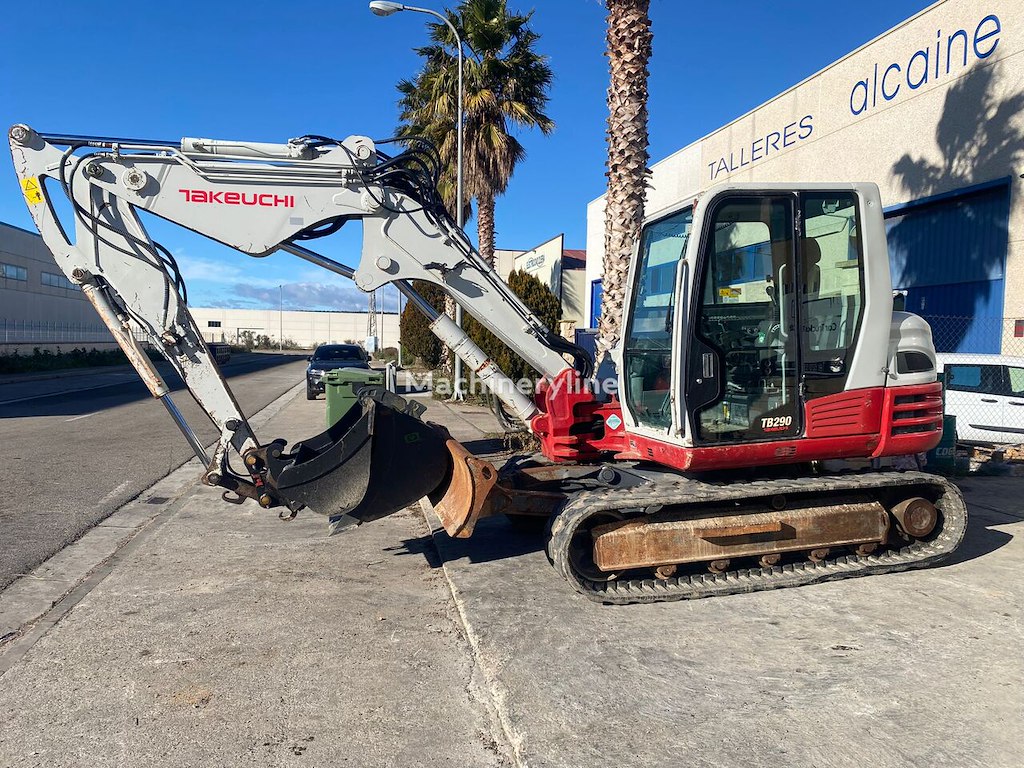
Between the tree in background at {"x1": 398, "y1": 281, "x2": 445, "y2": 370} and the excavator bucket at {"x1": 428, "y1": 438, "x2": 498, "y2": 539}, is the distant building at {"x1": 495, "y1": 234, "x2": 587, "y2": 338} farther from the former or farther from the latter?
the excavator bucket at {"x1": 428, "y1": 438, "x2": 498, "y2": 539}

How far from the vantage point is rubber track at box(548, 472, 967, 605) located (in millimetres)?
4961

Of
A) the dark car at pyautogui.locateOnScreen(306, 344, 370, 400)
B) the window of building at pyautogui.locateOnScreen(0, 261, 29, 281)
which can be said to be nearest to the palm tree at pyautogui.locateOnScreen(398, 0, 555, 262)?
the dark car at pyautogui.locateOnScreen(306, 344, 370, 400)

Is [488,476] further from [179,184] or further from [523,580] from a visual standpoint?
[179,184]

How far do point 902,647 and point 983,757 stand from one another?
3.75 feet

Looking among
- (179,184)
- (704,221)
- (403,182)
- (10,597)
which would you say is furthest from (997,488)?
(10,597)

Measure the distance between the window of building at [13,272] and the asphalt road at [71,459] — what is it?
73.3ft

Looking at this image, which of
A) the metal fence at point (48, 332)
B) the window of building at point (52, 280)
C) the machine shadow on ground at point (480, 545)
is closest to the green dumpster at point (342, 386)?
the machine shadow on ground at point (480, 545)

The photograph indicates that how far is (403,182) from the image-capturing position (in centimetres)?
580

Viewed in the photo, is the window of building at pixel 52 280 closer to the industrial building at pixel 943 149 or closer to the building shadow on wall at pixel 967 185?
the industrial building at pixel 943 149

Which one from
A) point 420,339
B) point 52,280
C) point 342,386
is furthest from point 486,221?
point 52,280

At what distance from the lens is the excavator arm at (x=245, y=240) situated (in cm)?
525

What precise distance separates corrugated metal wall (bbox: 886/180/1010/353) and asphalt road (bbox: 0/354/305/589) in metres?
12.9

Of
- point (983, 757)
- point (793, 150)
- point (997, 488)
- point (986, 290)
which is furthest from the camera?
point (793, 150)

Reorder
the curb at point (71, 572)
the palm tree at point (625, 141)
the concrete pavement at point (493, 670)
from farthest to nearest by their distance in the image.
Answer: the palm tree at point (625, 141) → the curb at point (71, 572) → the concrete pavement at point (493, 670)
